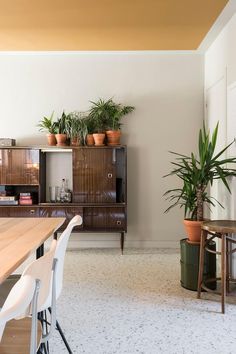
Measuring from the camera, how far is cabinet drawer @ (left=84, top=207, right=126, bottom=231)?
4.96 metres

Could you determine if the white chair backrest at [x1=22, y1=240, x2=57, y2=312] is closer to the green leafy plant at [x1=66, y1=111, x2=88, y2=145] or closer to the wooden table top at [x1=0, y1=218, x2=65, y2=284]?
the wooden table top at [x1=0, y1=218, x2=65, y2=284]

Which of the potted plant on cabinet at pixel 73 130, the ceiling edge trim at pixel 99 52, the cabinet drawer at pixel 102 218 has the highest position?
the ceiling edge trim at pixel 99 52

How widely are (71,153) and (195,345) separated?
348 centimetres

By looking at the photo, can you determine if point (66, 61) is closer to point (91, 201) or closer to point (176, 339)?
point (91, 201)

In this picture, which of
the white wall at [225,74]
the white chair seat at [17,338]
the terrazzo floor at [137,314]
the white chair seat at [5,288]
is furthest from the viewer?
the white wall at [225,74]

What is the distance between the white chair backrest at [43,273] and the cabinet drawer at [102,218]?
320cm

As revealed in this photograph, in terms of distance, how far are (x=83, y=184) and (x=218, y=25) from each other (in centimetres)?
254

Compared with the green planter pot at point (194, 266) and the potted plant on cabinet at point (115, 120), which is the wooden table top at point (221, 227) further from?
the potted plant on cabinet at point (115, 120)

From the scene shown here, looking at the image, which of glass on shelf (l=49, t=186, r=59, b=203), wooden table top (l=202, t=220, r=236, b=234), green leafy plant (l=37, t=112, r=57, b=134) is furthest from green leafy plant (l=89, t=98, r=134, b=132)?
wooden table top (l=202, t=220, r=236, b=234)

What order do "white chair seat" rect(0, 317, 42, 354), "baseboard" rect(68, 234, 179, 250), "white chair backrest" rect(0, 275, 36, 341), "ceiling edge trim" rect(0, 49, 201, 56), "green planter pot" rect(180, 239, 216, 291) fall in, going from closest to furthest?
1. "white chair backrest" rect(0, 275, 36, 341)
2. "white chair seat" rect(0, 317, 42, 354)
3. "green planter pot" rect(180, 239, 216, 291)
4. "ceiling edge trim" rect(0, 49, 201, 56)
5. "baseboard" rect(68, 234, 179, 250)

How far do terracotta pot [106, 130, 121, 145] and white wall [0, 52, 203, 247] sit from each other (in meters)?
Answer: 0.29

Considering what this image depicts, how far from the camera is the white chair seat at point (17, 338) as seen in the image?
1.46 meters

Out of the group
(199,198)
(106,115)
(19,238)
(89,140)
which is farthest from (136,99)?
(19,238)

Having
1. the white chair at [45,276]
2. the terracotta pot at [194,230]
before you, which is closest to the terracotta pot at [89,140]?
the terracotta pot at [194,230]
